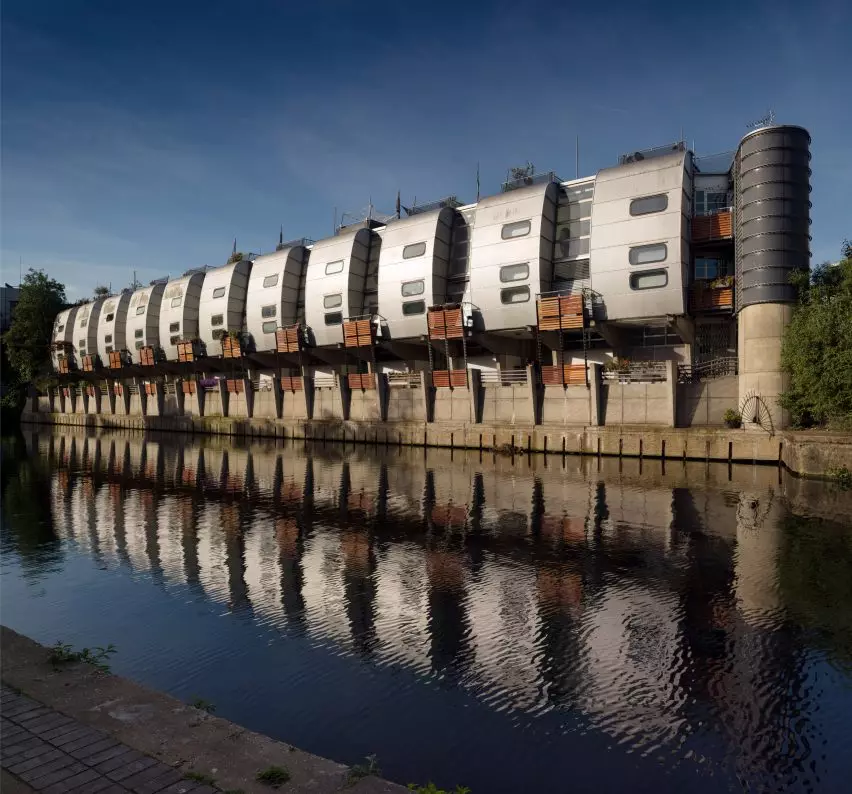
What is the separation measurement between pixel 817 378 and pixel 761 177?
1174 centimetres

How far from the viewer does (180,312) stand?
70750 millimetres

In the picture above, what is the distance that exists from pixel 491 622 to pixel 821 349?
26.6 metres

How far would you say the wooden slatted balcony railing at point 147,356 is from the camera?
242 feet

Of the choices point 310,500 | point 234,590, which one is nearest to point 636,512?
point 310,500

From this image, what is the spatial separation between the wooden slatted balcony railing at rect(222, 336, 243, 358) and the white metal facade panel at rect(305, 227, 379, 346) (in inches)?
394

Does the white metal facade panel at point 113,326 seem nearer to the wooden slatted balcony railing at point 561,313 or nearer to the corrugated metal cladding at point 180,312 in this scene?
the corrugated metal cladding at point 180,312

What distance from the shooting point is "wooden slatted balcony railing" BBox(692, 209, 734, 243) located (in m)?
38.5

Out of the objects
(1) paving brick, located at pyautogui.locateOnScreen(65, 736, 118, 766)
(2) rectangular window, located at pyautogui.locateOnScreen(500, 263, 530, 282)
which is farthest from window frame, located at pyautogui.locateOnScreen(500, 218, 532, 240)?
(1) paving brick, located at pyautogui.locateOnScreen(65, 736, 118, 766)

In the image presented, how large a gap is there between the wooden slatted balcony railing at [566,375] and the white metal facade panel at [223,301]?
121ft

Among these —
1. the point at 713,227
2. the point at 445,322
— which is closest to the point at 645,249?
Answer: the point at 713,227

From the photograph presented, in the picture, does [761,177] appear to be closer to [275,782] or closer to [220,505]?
[220,505]

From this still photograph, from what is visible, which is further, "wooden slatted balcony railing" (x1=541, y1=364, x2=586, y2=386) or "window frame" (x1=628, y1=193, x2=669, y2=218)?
"wooden slatted balcony railing" (x1=541, y1=364, x2=586, y2=386)

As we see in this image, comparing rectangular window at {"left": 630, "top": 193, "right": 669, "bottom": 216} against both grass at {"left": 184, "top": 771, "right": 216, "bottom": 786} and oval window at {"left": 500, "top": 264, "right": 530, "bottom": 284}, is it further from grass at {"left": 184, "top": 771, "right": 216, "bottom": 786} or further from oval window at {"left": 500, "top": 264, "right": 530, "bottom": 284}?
grass at {"left": 184, "top": 771, "right": 216, "bottom": 786}

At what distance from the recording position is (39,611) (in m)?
12.3
